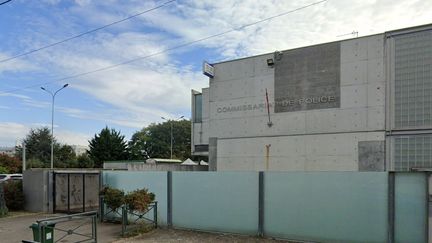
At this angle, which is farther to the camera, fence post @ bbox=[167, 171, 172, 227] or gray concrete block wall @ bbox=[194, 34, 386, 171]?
gray concrete block wall @ bbox=[194, 34, 386, 171]

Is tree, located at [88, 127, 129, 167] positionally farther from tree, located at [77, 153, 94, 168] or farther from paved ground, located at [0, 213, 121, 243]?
paved ground, located at [0, 213, 121, 243]

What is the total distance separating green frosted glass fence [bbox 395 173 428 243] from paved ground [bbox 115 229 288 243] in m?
3.17

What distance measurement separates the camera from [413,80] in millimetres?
18938

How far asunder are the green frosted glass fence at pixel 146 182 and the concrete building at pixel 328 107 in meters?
10.8

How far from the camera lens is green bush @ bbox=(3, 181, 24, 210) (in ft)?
61.0

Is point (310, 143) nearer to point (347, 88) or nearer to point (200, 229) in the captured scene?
point (347, 88)

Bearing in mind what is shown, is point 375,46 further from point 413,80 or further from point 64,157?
point 64,157

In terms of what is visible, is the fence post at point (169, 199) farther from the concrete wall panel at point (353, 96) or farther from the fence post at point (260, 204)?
the concrete wall panel at point (353, 96)

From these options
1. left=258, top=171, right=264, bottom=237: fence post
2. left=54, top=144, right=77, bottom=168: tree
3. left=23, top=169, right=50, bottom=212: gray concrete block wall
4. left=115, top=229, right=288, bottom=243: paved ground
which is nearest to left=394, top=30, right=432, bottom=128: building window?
left=258, top=171, right=264, bottom=237: fence post

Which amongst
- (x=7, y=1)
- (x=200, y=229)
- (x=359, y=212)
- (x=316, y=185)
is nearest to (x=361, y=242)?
(x=359, y=212)

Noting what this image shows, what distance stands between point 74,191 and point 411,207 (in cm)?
1535

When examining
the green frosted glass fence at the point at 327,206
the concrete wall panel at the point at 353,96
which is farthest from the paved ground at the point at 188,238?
the concrete wall panel at the point at 353,96

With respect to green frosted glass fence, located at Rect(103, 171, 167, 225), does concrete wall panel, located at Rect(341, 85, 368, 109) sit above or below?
above

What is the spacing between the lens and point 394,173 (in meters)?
9.75
